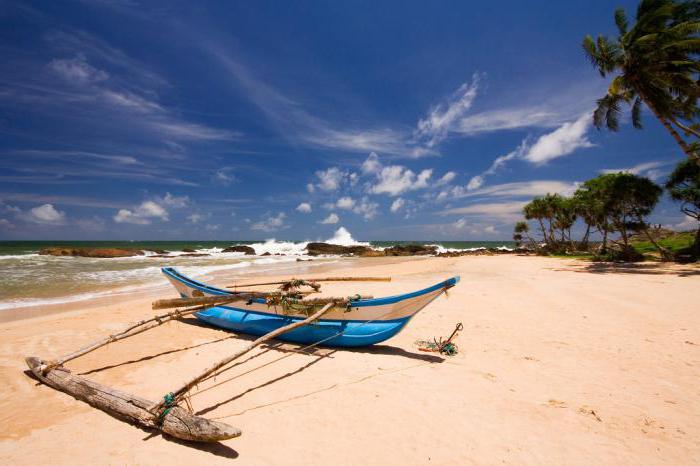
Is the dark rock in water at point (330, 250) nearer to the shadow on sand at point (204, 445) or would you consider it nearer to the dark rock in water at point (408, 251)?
the dark rock in water at point (408, 251)

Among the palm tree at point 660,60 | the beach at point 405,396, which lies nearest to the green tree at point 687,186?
the palm tree at point 660,60

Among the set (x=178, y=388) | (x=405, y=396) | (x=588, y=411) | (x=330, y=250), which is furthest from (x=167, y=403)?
(x=330, y=250)

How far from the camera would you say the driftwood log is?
302 centimetres

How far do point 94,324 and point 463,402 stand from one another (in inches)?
342

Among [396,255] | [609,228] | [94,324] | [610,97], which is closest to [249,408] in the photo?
[94,324]

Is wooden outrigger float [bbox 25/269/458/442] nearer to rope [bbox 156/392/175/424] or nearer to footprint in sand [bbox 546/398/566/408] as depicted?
rope [bbox 156/392/175/424]

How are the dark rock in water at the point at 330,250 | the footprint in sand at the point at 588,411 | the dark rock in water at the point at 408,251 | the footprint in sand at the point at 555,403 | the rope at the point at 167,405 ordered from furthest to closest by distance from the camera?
1. the dark rock in water at the point at 330,250
2. the dark rock in water at the point at 408,251
3. the footprint in sand at the point at 555,403
4. the footprint in sand at the point at 588,411
5. the rope at the point at 167,405

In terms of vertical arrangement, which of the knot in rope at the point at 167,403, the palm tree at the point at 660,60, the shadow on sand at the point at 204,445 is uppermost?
the palm tree at the point at 660,60

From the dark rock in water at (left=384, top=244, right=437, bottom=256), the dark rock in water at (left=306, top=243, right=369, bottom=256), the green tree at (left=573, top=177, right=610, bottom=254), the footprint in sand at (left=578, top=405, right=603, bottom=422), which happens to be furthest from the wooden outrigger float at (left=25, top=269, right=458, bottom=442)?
the dark rock in water at (left=306, top=243, right=369, bottom=256)

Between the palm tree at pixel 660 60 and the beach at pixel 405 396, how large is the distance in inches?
546

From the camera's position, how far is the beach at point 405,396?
3.12 metres

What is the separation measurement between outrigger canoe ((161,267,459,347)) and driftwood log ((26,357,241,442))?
105 inches

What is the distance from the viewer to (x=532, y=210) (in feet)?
126

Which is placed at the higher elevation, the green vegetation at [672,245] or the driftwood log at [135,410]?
the green vegetation at [672,245]
